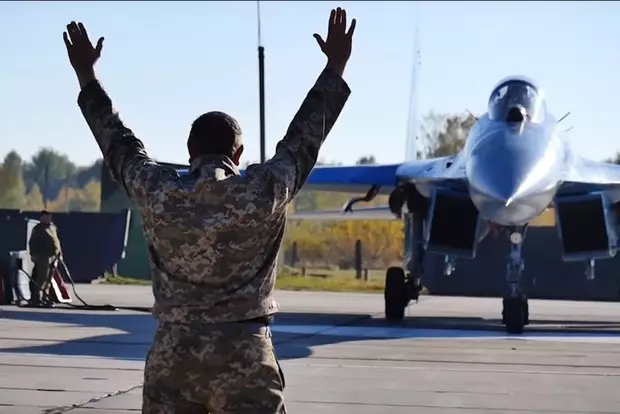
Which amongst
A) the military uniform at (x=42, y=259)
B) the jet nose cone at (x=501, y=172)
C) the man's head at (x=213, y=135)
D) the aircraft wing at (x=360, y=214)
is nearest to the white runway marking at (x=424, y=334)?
the jet nose cone at (x=501, y=172)

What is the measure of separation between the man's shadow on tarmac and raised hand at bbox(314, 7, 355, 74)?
6.97m

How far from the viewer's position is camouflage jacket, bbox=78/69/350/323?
3.75 m

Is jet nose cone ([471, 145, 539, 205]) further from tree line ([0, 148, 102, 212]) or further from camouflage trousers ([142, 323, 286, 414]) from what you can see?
tree line ([0, 148, 102, 212])

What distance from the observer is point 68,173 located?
2539 inches

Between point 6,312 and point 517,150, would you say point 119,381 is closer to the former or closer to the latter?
point 517,150

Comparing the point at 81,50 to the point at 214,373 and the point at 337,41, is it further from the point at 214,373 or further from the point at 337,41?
the point at 214,373

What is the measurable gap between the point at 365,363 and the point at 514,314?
4.10 m

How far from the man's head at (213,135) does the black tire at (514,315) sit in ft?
34.8

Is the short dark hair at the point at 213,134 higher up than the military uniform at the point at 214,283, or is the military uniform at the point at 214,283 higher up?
the short dark hair at the point at 213,134

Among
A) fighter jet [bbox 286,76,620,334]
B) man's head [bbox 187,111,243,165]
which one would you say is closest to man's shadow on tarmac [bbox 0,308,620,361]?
fighter jet [bbox 286,76,620,334]

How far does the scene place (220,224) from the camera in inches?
147

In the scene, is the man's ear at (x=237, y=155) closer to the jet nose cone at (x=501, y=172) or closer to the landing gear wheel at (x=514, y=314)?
the jet nose cone at (x=501, y=172)

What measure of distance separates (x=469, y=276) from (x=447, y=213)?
12.9 metres

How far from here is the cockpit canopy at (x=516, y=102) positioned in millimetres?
14258
